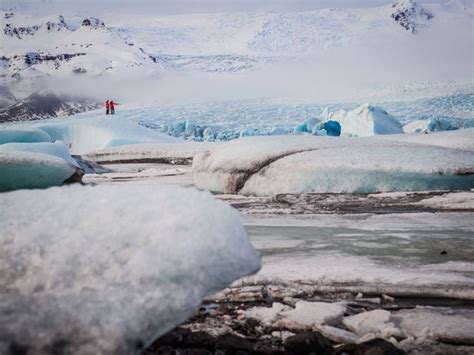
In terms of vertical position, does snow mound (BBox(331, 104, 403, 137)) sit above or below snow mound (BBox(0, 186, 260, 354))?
below

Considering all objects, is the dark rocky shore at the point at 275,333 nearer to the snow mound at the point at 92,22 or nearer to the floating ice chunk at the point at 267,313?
the floating ice chunk at the point at 267,313

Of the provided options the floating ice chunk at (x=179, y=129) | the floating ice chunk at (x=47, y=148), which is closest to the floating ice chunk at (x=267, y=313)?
the floating ice chunk at (x=47, y=148)

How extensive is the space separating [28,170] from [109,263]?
3.29 meters

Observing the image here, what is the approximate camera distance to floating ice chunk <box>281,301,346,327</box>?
1.14 m

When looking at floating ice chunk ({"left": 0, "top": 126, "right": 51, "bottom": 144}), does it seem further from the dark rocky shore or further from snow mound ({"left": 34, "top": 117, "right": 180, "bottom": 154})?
the dark rocky shore

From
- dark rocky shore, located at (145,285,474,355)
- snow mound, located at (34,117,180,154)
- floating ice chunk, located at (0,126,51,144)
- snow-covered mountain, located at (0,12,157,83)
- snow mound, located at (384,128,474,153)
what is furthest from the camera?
snow-covered mountain, located at (0,12,157,83)

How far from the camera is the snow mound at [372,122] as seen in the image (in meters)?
10.5

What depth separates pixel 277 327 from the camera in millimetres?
1134

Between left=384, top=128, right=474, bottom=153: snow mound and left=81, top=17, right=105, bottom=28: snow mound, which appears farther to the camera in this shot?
Result: left=81, top=17, right=105, bottom=28: snow mound

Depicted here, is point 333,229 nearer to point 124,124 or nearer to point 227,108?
point 124,124

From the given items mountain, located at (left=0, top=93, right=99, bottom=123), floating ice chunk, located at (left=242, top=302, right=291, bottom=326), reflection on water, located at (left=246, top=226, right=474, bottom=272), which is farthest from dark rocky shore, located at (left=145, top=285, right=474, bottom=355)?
mountain, located at (left=0, top=93, right=99, bottom=123)

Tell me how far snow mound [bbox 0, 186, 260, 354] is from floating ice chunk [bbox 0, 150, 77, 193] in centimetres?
283

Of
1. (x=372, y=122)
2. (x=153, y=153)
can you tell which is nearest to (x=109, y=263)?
(x=153, y=153)

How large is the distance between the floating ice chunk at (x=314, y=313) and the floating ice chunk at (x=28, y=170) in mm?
3245
